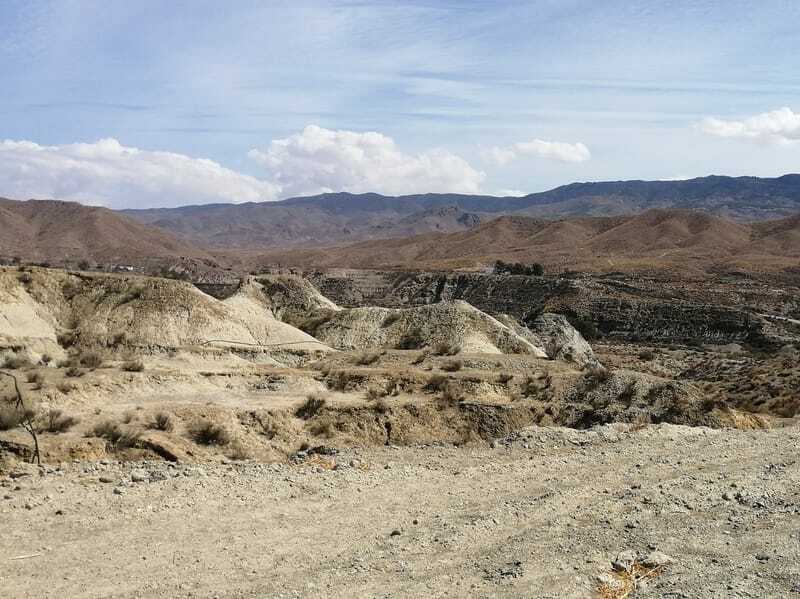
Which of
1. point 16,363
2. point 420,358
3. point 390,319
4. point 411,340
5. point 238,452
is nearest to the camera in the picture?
point 238,452

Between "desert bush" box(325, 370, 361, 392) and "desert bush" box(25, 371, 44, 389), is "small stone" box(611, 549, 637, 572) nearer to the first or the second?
"desert bush" box(325, 370, 361, 392)

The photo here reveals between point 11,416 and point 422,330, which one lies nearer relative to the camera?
point 11,416

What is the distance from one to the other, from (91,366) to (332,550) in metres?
11.7

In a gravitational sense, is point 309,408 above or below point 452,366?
below

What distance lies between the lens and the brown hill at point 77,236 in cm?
12631

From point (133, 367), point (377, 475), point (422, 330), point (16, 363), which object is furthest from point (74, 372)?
point (422, 330)

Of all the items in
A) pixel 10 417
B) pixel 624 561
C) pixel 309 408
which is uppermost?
pixel 10 417

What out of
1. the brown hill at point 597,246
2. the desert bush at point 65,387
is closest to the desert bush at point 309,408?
the desert bush at point 65,387

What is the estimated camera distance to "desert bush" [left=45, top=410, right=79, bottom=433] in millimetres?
13430

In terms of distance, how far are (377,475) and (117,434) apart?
485 centimetres

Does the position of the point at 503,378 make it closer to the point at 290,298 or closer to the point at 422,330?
the point at 422,330

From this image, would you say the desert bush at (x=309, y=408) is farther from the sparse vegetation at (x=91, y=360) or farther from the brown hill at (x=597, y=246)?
the brown hill at (x=597, y=246)

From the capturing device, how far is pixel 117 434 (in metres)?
13.3

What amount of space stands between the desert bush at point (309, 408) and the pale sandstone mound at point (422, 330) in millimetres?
13045
